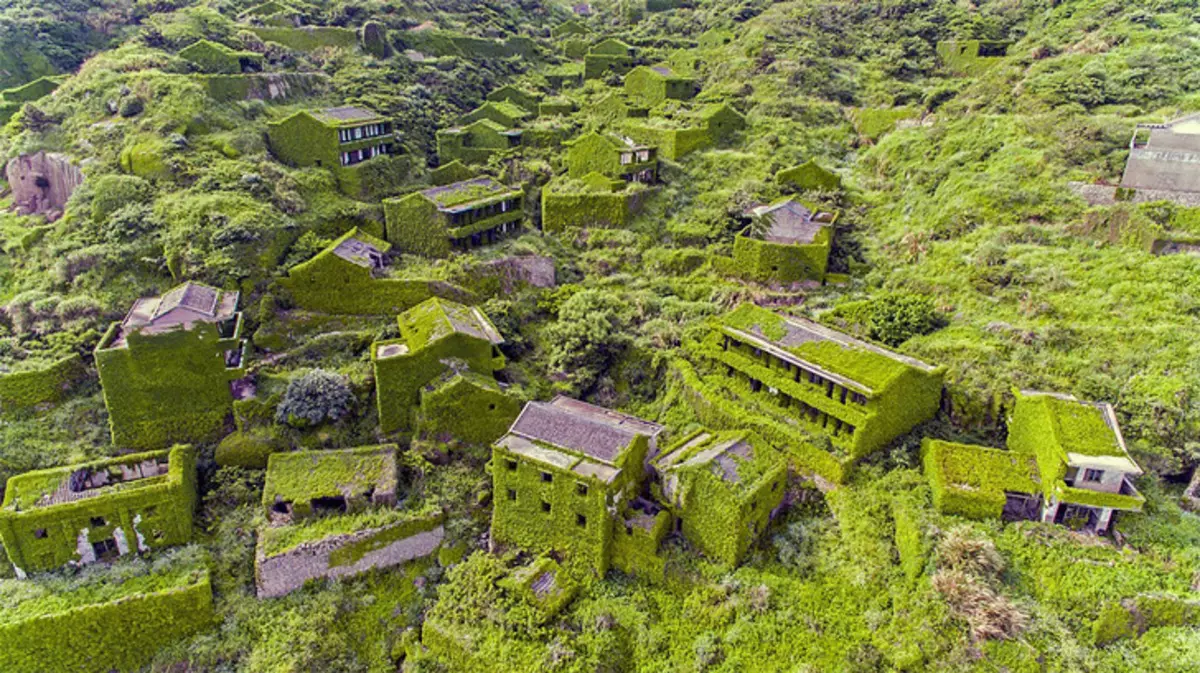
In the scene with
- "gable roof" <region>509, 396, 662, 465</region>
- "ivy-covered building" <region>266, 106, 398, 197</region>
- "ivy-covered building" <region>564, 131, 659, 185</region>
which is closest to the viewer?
"gable roof" <region>509, 396, 662, 465</region>

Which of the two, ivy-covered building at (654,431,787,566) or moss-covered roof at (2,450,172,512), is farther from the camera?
moss-covered roof at (2,450,172,512)

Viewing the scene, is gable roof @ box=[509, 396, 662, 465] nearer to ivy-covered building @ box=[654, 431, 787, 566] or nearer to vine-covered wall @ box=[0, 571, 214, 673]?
ivy-covered building @ box=[654, 431, 787, 566]

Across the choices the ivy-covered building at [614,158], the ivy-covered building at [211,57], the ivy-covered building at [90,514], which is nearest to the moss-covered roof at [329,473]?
the ivy-covered building at [90,514]

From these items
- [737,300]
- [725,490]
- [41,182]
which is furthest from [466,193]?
[41,182]

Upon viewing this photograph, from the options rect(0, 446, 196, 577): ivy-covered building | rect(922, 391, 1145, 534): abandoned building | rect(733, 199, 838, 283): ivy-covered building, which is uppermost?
rect(733, 199, 838, 283): ivy-covered building

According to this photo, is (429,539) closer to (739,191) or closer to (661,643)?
(661,643)

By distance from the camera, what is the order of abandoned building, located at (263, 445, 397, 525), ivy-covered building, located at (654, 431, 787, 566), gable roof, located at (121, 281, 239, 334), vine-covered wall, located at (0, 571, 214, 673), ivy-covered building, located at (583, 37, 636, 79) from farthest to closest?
ivy-covered building, located at (583, 37, 636, 79) < gable roof, located at (121, 281, 239, 334) < abandoned building, located at (263, 445, 397, 525) < ivy-covered building, located at (654, 431, 787, 566) < vine-covered wall, located at (0, 571, 214, 673)

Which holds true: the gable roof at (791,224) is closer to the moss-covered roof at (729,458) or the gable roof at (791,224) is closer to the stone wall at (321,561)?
the moss-covered roof at (729,458)

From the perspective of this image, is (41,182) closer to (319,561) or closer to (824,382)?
(319,561)

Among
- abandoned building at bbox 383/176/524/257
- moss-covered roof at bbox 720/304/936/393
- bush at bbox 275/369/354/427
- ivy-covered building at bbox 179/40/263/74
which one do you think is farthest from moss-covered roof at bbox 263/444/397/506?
ivy-covered building at bbox 179/40/263/74
